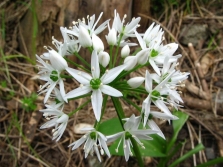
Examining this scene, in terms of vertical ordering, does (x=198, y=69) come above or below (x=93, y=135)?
above

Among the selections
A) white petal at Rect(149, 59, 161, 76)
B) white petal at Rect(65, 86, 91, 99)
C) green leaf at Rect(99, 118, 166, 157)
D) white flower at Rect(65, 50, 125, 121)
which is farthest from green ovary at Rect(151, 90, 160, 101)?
green leaf at Rect(99, 118, 166, 157)

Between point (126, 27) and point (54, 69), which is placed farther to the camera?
point (126, 27)

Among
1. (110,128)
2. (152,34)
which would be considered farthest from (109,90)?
(110,128)

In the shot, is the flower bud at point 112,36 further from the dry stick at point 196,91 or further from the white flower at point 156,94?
the dry stick at point 196,91

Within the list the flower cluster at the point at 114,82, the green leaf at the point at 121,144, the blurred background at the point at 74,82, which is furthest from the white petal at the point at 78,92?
the blurred background at the point at 74,82

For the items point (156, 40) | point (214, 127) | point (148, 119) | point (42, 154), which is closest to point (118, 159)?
point (42, 154)

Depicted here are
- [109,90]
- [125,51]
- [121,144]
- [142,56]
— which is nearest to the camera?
[109,90]

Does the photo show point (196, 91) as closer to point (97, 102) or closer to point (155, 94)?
point (155, 94)
